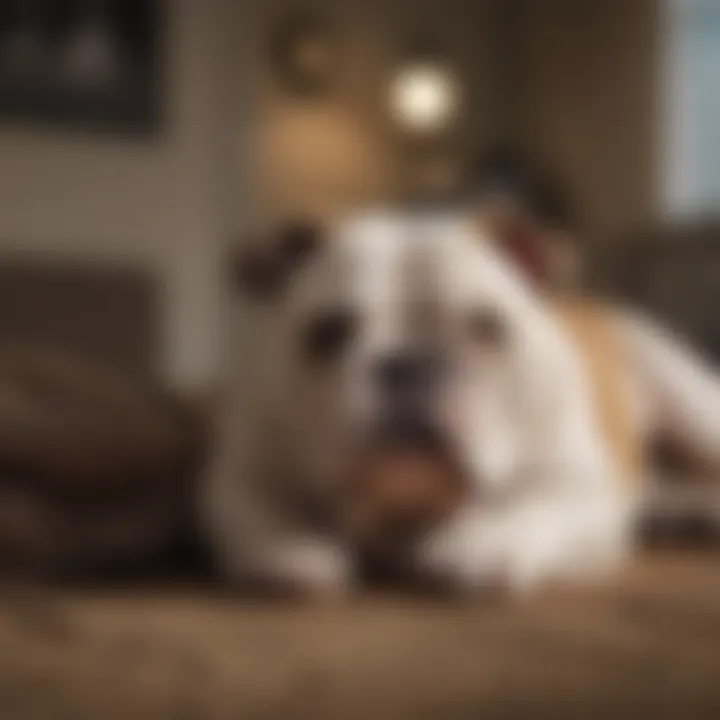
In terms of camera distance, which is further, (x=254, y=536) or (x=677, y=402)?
(x=677, y=402)

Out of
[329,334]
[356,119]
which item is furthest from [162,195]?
[329,334]

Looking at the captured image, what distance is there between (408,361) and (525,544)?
0.16 meters

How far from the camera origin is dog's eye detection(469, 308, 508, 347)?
3.09 ft

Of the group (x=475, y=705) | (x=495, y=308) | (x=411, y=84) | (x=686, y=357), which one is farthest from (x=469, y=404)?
(x=411, y=84)

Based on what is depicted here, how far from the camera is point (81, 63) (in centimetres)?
340

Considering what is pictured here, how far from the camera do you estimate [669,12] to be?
3.67 meters

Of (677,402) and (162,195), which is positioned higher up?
(162,195)

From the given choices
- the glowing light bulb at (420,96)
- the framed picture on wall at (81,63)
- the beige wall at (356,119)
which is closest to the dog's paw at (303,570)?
the framed picture on wall at (81,63)

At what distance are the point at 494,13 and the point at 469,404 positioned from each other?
11.5 ft

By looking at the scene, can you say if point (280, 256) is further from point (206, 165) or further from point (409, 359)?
point (206, 165)

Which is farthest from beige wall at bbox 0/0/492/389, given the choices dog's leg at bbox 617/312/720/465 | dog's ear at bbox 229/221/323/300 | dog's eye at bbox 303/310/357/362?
dog's eye at bbox 303/310/357/362

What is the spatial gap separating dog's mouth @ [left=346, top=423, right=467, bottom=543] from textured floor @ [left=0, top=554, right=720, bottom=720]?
0.26ft

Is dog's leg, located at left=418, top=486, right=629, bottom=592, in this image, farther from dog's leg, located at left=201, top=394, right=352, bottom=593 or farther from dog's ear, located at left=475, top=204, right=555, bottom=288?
dog's ear, located at left=475, top=204, right=555, bottom=288

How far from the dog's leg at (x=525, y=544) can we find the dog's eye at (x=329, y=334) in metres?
0.15
